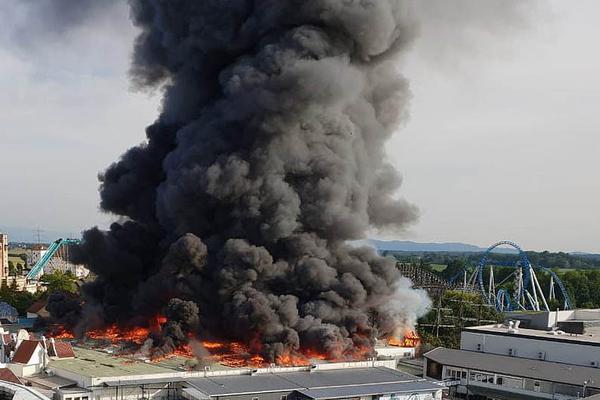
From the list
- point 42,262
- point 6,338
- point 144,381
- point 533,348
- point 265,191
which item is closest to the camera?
point 144,381

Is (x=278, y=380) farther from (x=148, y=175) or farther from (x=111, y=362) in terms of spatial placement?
(x=148, y=175)

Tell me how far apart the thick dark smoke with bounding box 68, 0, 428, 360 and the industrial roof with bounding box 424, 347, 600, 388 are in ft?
13.7


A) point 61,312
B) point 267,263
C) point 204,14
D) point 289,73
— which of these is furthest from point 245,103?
point 61,312

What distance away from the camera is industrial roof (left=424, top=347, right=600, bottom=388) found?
30.3m

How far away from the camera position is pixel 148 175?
4625 cm

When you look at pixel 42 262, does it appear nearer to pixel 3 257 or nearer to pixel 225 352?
pixel 3 257

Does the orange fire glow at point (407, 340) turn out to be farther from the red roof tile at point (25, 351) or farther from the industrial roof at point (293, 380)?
the red roof tile at point (25, 351)

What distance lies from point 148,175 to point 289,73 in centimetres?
1252

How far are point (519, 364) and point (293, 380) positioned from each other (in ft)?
34.2

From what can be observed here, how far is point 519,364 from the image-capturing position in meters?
32.5

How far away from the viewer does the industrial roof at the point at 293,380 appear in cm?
2771

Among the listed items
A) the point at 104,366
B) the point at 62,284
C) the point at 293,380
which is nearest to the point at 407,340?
the point at 293,380

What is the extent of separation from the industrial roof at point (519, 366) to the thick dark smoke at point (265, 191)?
4.17m

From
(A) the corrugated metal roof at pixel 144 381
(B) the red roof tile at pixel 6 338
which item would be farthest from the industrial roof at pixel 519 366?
(B) the red roof tile at pixel 6 338
